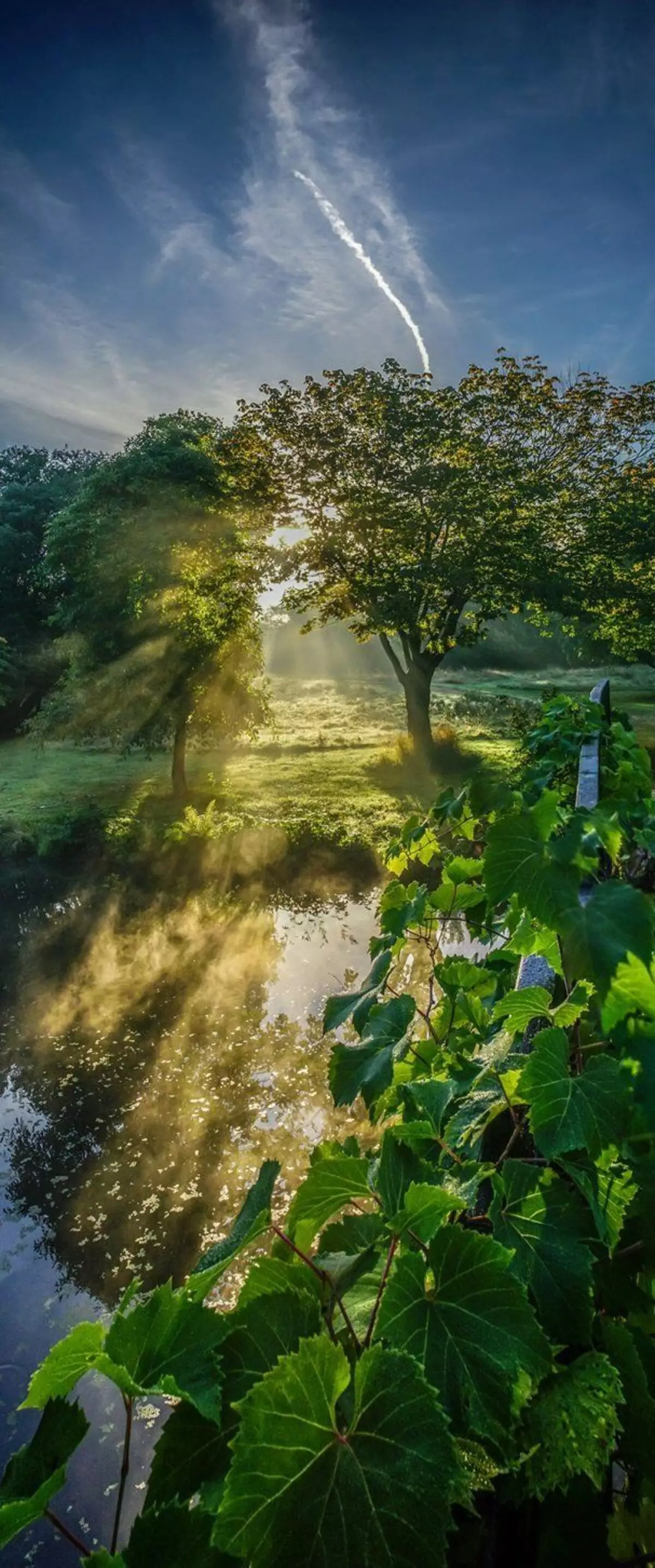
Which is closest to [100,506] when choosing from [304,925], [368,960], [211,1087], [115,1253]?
[304,925]

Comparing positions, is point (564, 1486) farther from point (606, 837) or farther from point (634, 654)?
point (634, 654)

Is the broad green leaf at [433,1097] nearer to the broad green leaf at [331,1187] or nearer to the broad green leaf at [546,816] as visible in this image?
the broad green leaf at [331,1187]

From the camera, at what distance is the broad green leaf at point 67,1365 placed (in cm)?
75

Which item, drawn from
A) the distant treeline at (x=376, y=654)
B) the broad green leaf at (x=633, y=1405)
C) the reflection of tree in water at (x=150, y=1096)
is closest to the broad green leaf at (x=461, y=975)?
the broad green leaf at (x=633, y=1405)

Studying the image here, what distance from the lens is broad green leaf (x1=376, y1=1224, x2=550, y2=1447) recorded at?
667mm

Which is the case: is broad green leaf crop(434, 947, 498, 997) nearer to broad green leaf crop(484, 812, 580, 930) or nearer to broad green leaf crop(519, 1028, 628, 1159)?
broad green leaf crop(484, 812, 580, 930)

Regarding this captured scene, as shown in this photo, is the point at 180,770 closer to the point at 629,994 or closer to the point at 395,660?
the point at 395,660

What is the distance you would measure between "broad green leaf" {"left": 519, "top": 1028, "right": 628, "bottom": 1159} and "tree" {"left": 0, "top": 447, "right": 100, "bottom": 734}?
97.3ft

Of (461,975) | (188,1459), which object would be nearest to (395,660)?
(461,975)

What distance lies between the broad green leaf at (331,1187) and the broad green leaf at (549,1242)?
18 cm

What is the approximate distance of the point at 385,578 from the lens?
65.2ft

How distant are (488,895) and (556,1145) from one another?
0.38 m

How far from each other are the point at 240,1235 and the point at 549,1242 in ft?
1.20

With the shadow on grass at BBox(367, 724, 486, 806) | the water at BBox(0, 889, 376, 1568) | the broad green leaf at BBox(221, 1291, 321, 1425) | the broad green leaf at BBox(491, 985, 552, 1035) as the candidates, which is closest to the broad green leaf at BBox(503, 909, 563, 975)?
the broad green leaf at BBox(491, 985, 552, 1035)
